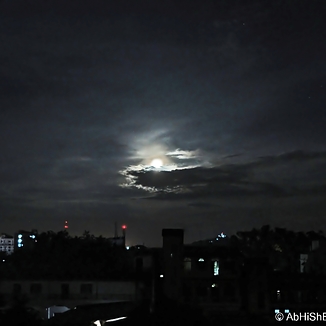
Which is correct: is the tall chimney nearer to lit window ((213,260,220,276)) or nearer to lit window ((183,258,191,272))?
lit window ((183,258,191,272))

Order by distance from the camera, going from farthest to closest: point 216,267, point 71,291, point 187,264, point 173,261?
point 216,267 → point 187,264 → point 173,261 → point 71,291

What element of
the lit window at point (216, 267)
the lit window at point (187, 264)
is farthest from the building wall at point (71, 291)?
the lit window at point (216, 267)

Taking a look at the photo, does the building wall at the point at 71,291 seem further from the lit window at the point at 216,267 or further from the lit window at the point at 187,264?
the lit window at the point at 216,267

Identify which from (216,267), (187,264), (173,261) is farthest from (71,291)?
(216,267)

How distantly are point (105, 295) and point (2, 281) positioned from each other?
10.1m

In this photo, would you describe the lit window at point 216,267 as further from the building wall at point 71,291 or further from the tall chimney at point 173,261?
the building wall at point 71,291

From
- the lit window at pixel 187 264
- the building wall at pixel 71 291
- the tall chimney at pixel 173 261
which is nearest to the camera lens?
the building wall at pixel 71 291

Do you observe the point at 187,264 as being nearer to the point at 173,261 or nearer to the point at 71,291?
the point at 173,261

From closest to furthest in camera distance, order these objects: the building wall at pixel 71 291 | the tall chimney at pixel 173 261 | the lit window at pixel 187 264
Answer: the building wall at pixel 71 291, the tall chimney at pixel 173 261, the lit window at pixel 187 264

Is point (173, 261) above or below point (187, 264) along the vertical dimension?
above

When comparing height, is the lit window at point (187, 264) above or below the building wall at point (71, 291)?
above

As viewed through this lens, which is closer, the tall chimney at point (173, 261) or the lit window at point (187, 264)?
the tall chimney at point (173, 261)

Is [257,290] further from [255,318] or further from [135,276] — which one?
[135,276]

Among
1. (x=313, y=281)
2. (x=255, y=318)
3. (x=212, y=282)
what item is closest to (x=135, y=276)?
(x=212, y=282)
